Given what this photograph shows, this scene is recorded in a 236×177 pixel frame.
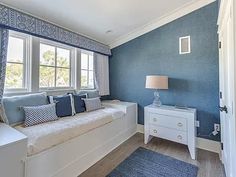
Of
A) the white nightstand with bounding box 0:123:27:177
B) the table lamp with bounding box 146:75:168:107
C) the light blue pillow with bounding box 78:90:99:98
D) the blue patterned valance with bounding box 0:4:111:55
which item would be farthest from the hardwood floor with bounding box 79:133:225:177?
the blue patterned valance with bounding box 0:4:111:55

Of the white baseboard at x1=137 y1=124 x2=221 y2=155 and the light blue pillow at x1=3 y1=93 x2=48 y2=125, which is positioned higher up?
the light blue pillow at x1=3 y1=93 x2=48 y2=125

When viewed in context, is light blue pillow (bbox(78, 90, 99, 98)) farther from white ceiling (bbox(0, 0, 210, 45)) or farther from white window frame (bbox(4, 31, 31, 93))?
white ceiling (bbox(0, 0, 210, 45))

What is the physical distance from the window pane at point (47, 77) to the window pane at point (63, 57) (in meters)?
0.23

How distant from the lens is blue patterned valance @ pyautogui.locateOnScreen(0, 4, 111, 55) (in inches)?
76.2

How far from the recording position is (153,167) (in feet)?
6.93

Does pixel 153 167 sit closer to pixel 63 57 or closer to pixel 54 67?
pixel 54 67

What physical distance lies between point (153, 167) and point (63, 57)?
8.25ft

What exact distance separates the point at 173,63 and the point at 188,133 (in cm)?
138

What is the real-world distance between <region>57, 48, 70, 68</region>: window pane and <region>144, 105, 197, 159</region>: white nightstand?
188 cm

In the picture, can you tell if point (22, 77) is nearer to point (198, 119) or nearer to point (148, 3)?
point (148, 3)

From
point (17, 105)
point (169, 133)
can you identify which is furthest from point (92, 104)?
point (169, 133)

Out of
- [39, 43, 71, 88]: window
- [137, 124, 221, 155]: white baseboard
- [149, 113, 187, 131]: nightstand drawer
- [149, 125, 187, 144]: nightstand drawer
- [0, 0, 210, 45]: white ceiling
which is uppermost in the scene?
[0, 0, 210, 45]: white ceiling

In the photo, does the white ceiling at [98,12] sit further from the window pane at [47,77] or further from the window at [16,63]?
the window pane at [47,77]

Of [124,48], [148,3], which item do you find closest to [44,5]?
[148,3]
